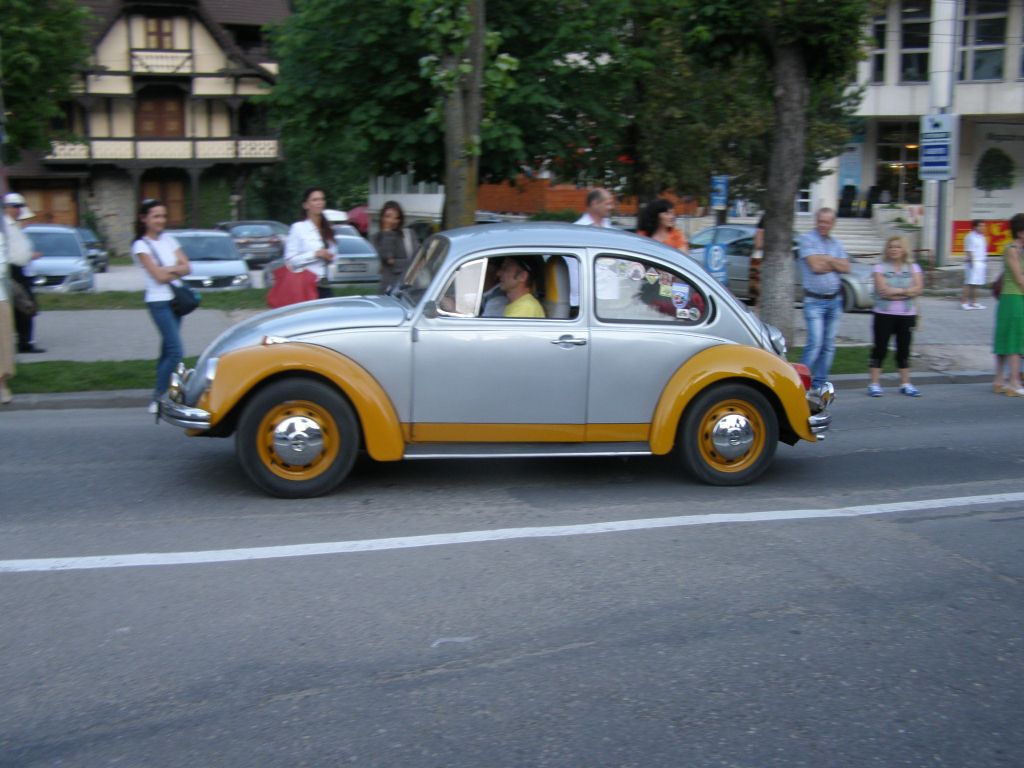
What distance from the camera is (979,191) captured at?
119 ft

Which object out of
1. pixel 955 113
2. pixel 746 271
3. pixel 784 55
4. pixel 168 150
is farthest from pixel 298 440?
pixel 168 150

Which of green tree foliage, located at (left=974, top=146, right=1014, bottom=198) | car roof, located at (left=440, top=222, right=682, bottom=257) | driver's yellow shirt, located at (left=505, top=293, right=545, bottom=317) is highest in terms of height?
green tree foliage, located at (left=974, top=146, right=1014, bottom=198)

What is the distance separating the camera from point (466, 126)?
1244cm

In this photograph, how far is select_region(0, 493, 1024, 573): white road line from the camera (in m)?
5.88

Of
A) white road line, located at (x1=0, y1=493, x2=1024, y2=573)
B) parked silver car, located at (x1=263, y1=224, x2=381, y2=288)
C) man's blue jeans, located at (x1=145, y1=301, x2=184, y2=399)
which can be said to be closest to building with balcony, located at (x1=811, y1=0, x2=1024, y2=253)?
parked silver car, located at (x1=263, y1=224, x2=381, y2=288)

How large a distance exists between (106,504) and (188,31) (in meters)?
46.5

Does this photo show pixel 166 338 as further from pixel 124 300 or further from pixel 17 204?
pixel 124 300

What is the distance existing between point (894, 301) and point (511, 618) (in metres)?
7.97

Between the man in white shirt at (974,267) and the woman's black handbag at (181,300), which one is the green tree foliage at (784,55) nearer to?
the woman's black handbag at (181,300)

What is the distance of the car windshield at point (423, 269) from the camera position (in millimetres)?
7477

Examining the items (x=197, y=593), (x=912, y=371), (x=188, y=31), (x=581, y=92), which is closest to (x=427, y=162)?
(x=581, y=92)

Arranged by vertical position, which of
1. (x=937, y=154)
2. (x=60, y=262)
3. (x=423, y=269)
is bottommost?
(x=60, y=262)

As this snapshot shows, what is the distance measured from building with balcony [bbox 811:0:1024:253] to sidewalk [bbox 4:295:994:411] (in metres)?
17.5

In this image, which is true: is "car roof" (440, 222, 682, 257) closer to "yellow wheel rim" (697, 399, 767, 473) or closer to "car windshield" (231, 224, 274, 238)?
"yellow wheel rim" (697, 399, 767, 473)
